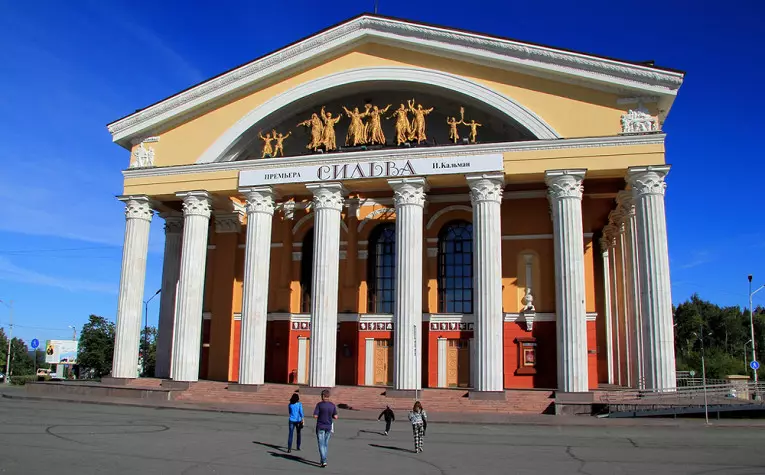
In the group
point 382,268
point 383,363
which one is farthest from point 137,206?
point 383,363

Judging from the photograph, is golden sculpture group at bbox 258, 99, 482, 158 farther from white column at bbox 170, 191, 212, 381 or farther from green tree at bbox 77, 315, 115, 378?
green tree at bbox 77, 315, 115, 378

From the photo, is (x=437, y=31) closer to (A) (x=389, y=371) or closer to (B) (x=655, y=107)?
(B) (x=655, y=107)

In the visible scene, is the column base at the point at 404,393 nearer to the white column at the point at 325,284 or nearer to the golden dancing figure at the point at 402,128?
the white column at the point at 325,284

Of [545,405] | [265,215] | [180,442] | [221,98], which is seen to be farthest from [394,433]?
[221,98]

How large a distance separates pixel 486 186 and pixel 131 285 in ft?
51.6

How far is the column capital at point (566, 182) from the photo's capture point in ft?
80.5

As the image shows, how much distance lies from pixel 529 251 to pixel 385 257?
22.3 ft

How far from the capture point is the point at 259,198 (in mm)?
28094

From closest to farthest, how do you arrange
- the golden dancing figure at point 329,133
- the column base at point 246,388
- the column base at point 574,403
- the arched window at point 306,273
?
the column base at point 574,403 < the column base at point 246,388 < the golden dancing figure at point 329,133 < the arched window at point 306,273

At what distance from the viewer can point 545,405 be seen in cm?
2305

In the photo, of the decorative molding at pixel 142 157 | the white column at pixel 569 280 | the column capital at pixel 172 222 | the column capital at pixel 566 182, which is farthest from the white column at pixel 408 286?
the column capital at pixel 172 222

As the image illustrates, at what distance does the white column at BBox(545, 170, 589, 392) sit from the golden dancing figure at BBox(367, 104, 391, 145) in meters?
6.95

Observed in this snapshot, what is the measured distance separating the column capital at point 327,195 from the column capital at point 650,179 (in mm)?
11165

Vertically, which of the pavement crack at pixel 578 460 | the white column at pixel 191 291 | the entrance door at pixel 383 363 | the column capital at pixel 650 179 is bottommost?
the pavement crack at pixel 578 460
